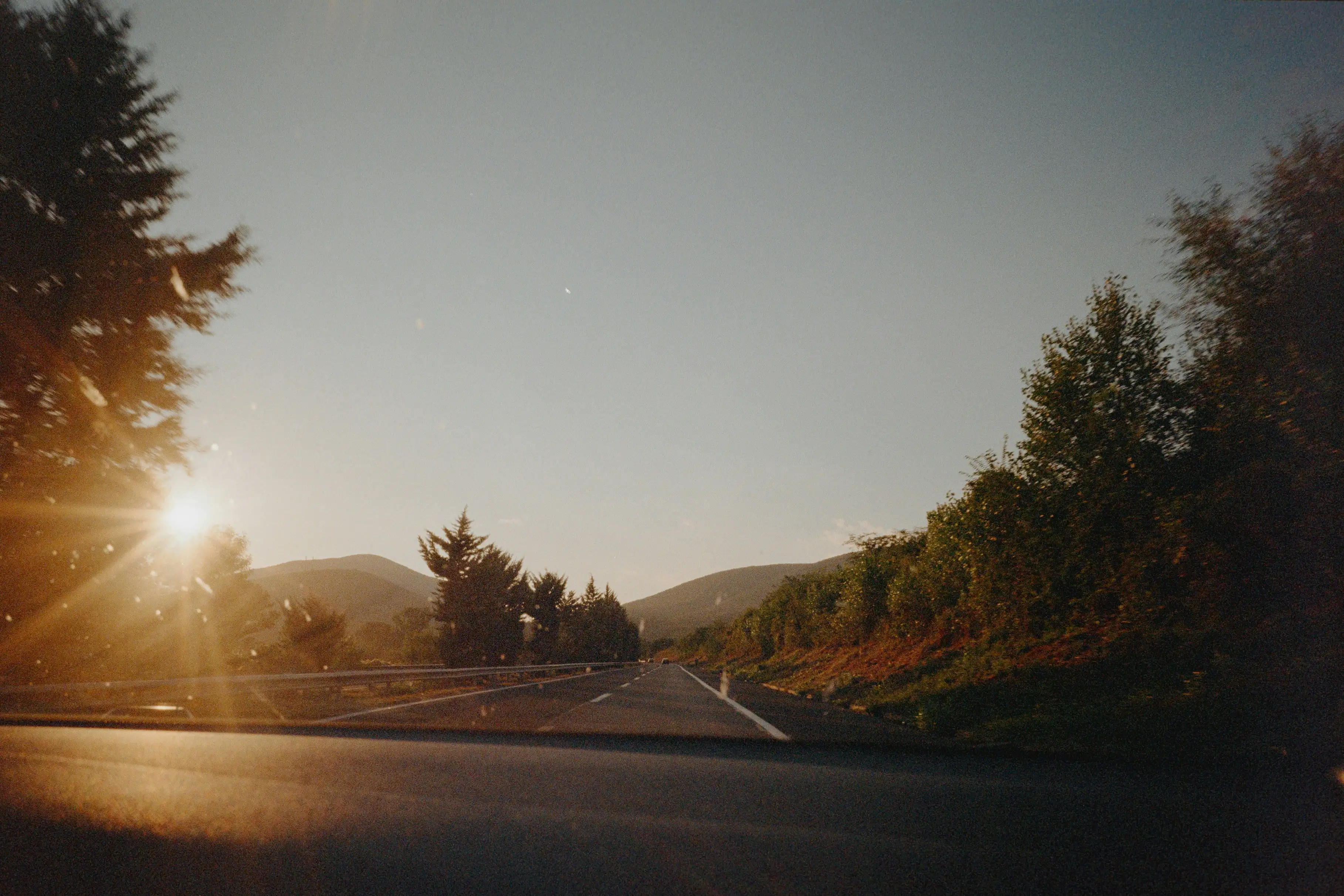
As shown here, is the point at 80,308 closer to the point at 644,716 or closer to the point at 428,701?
the point at 428,701

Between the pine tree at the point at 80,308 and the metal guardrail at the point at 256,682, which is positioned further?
the pine tree at the point at 80,308

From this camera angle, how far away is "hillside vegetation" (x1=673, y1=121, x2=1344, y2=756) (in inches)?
304

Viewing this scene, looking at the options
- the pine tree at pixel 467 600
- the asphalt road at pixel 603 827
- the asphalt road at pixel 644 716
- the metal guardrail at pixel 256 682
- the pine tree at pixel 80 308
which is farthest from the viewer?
the pine tree at pixel 467 600

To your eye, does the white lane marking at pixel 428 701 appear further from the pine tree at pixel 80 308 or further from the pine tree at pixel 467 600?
the pine tree at pixel 467 600

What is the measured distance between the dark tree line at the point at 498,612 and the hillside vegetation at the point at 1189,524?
39.9 metres

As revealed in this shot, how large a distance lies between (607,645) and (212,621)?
→ 65.7 m

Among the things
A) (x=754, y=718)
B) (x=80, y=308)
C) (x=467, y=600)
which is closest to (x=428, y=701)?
(x=754, y=718)

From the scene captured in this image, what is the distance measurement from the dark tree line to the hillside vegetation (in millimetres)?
39908

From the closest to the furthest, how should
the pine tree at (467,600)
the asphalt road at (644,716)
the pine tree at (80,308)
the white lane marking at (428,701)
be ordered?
the asphalt road at (644,716), the white lane marking at (428,701), the pine tree at (80,308), the pine tree at (467,600)

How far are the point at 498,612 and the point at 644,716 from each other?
44.1 meters

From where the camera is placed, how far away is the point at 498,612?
166 ft

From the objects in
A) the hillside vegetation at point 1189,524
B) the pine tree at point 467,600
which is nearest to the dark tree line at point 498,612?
the pine tree at point 467,600

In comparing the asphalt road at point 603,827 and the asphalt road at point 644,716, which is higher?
the asphalt road at point 603,827

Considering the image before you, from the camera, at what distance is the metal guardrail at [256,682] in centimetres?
723
